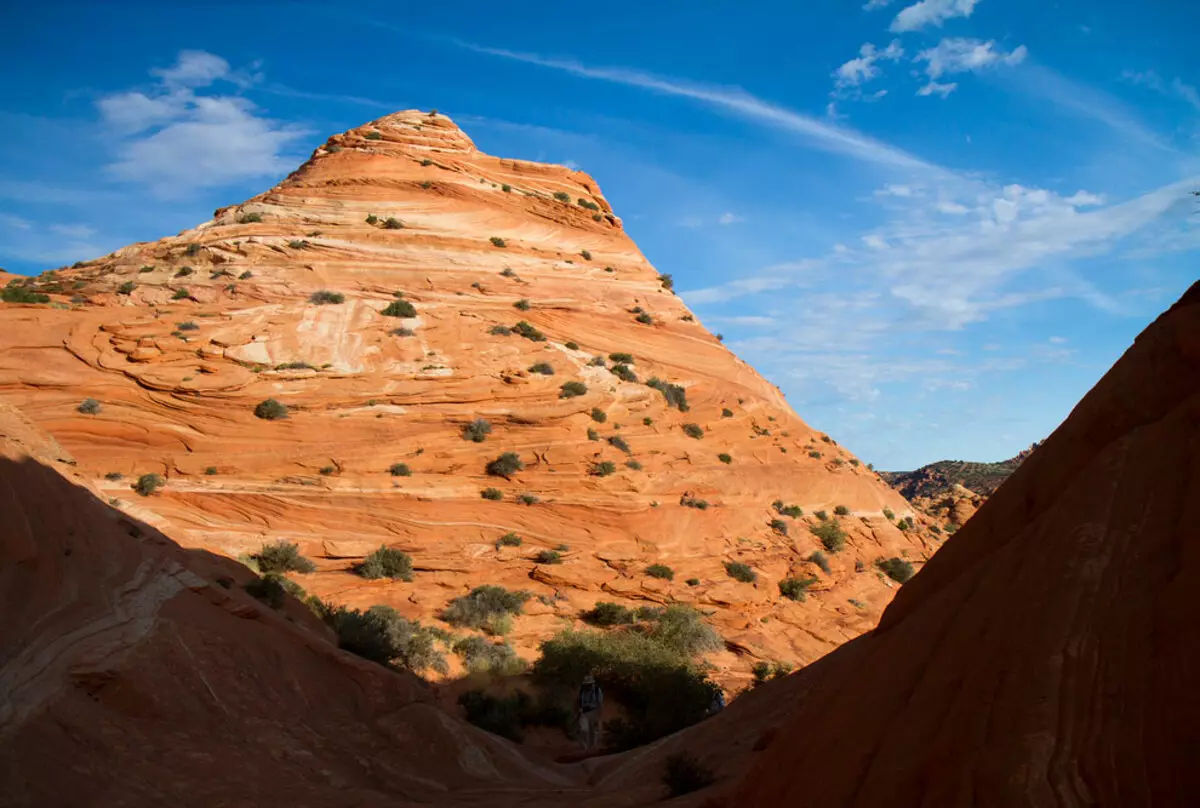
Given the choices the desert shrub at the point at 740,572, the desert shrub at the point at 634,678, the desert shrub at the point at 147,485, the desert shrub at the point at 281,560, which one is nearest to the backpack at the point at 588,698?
the desert shrub at the point at 634,678

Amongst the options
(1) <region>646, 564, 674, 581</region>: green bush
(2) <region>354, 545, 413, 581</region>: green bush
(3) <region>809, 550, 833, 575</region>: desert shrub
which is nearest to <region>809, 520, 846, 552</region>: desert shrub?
(3) <region>809, 550, 833, 575</region>: desert shrub

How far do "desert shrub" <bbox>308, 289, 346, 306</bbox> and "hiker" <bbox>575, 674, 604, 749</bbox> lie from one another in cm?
1872

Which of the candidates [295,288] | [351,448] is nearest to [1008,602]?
[351,448]

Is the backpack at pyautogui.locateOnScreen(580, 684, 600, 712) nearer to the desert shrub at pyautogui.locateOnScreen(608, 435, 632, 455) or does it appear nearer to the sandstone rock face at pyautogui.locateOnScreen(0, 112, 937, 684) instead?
the sandstone rock face at pyautogui.locateOnScreen(0, 112, 937, 684)

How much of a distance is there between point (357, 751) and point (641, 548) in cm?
1394

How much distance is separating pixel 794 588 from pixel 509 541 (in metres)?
8.80

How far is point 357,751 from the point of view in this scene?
8.28m

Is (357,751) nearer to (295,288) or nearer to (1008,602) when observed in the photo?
(1008,602)

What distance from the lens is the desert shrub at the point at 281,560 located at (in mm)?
16906

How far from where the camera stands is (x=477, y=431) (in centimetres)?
2319

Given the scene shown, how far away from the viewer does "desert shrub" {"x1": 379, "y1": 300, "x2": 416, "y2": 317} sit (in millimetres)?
26400

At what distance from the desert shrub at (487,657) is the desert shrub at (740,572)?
8.37m

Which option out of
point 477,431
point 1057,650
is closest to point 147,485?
point 477,431

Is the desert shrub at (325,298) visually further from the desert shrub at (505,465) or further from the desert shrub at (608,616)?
the desert shrub at (608,616)
